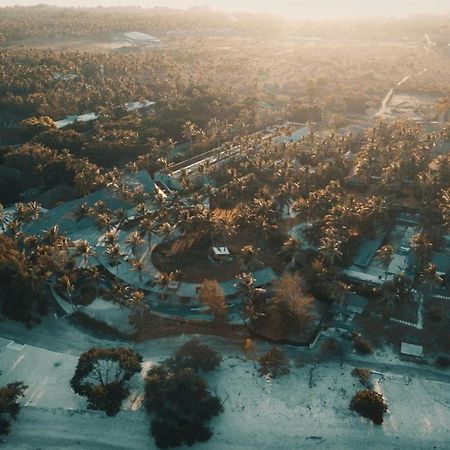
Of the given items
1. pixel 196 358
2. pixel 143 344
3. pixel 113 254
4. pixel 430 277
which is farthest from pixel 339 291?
pixel 113 254

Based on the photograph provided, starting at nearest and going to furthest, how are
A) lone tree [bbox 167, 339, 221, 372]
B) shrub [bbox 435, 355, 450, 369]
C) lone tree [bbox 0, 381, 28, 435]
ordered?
lone tree [bbox 0, 381, 28, 435]
lone tree [bbox 167, 339, 221, 372]
shrub [bbox 435, 355, 450, 369]

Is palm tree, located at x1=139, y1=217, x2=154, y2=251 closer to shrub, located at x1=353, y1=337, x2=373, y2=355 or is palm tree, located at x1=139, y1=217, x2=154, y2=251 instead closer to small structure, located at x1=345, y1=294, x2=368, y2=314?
small structure, located at x1=345, y1=294, x2=368, y2=314

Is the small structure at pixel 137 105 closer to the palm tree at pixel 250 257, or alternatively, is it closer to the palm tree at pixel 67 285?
the palm tree at pixel 67 285

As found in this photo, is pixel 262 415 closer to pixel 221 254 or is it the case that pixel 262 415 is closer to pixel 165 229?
pixel 221 254

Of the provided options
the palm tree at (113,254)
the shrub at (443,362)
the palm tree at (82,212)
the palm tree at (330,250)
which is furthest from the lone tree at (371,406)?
the palm tree at (82,212)

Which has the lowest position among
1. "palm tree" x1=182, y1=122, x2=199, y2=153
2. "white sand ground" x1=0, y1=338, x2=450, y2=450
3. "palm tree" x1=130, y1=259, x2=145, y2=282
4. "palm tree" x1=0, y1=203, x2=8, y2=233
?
"white sand ground" x1=0, y1=338, x2=450, y2=450

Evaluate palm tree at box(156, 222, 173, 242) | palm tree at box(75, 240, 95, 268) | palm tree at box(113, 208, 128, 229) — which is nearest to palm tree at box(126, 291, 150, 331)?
palm tree at box(75, 240, 95, 268)
